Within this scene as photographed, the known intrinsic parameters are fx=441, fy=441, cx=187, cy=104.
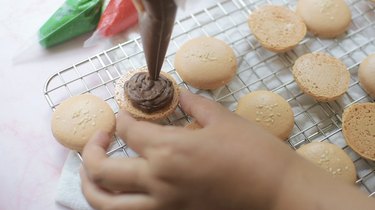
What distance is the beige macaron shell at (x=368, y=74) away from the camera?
1.15 meters

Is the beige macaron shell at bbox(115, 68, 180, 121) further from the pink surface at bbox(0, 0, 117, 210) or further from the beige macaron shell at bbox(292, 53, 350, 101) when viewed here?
the beige macaron shell at bbox(292, 53, 350, 101)

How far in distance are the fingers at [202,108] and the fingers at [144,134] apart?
84 millimetres

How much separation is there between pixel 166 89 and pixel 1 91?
445mm

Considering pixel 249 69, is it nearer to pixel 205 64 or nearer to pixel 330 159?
pixel 205 64

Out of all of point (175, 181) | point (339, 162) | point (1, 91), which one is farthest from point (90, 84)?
point (339, 162)

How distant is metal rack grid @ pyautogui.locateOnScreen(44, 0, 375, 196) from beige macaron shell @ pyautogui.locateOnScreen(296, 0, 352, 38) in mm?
32

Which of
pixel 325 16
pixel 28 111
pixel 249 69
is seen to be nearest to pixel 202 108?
pixel 249 69

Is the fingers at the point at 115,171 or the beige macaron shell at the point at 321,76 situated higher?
the fingers at the point at 115,171

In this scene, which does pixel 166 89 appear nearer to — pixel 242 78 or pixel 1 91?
pixel 242 78

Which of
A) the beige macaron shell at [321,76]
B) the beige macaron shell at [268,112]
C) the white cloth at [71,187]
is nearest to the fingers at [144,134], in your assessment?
the white cloth at [71,187]

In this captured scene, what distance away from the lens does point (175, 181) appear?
2.30 feet

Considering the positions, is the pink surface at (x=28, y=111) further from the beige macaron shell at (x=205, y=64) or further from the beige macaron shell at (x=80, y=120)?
the beige macaron shell at (x=205, y=64)

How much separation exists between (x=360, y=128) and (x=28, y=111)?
831 millimetres

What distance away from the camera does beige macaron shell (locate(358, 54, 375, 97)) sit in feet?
3.79
